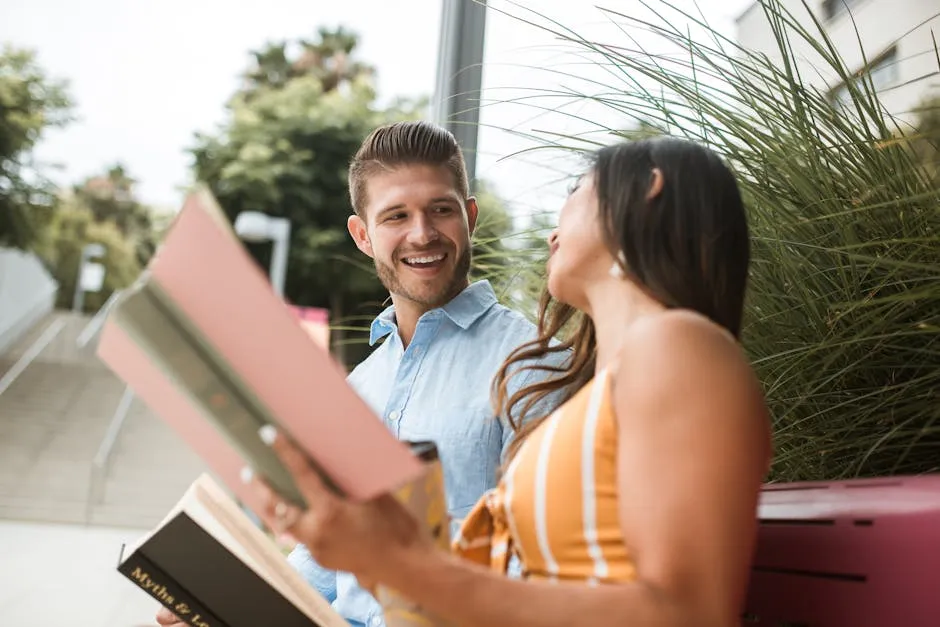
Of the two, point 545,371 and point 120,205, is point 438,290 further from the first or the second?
point 120,205

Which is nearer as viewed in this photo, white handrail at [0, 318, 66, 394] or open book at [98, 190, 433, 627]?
open book at [98, 190, 433, 627]

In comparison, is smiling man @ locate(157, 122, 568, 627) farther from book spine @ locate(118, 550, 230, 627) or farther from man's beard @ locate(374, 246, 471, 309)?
book spine @ locate(118, 550, 230, 627)

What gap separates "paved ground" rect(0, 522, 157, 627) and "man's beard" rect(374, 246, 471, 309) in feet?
7.89

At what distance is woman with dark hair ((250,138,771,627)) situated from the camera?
640 millimetres

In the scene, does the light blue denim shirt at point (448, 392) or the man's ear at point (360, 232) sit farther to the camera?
the man's ear at point (360, 232)

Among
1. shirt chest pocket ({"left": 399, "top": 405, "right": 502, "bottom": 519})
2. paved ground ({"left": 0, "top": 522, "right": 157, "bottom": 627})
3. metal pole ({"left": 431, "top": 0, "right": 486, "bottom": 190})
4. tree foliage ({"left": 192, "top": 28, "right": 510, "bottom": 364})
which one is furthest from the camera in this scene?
tree foliage ({"left": 192, "top": 28, "right": 510, "bottom": 364})

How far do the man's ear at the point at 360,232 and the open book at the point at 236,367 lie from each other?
1047mm

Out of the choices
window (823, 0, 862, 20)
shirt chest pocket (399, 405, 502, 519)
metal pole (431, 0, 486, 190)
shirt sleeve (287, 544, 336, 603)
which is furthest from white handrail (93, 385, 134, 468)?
window (823, 0, 862, 20)

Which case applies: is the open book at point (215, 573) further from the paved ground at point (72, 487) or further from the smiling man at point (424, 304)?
the paved ground at point (72, 487)

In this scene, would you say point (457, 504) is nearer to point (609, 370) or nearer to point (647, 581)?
point (609, 370)

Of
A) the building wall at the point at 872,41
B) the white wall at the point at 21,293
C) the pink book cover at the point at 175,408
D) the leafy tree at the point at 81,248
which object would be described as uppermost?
the building wall at the point at 872,41

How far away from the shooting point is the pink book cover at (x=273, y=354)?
0.59 m

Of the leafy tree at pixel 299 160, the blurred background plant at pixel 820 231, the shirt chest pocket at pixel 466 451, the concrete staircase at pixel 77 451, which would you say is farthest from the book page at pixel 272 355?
the leafy tree at pixel 299 160

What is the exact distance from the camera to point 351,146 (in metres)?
14.7
